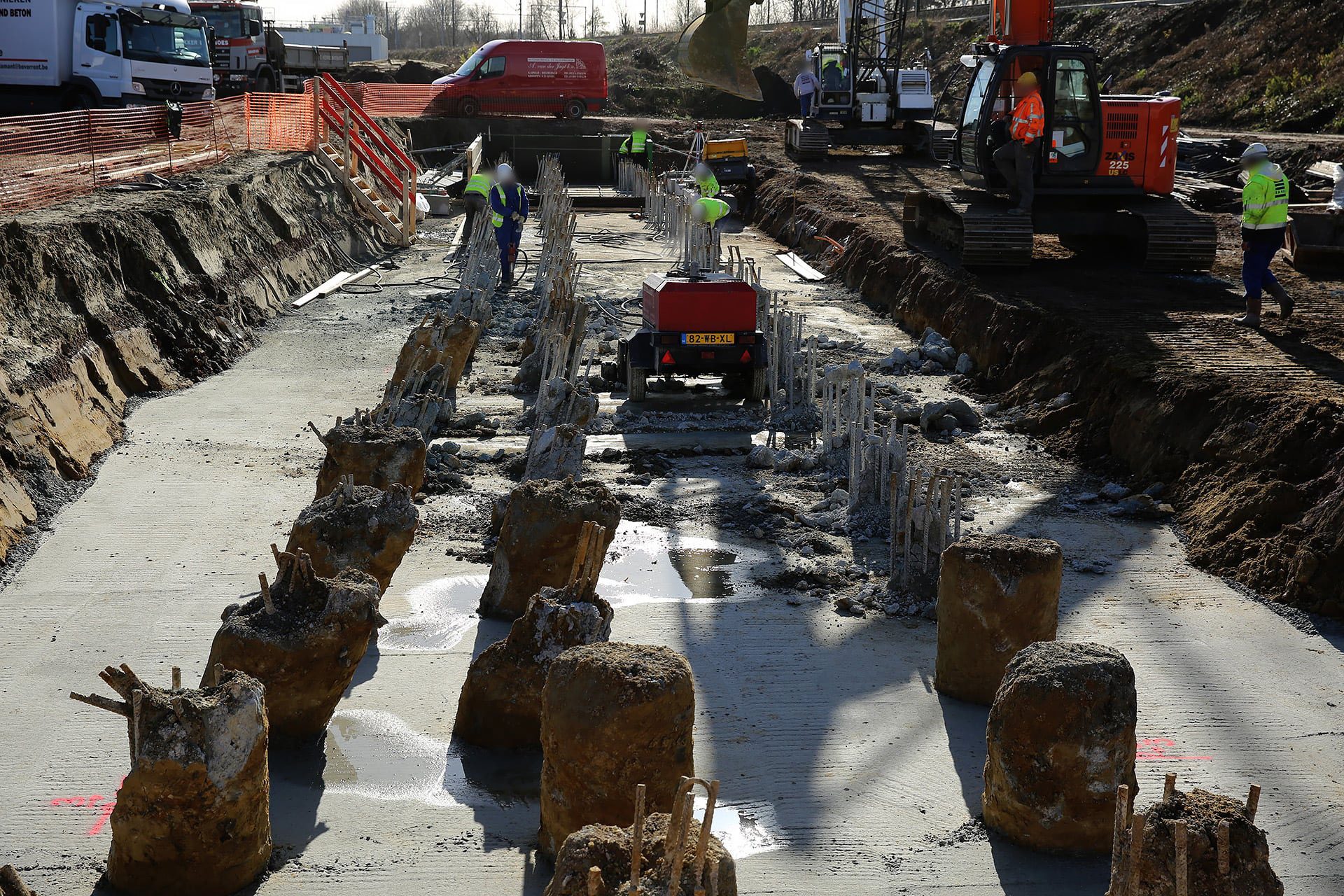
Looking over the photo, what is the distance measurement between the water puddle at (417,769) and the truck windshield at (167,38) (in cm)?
2262

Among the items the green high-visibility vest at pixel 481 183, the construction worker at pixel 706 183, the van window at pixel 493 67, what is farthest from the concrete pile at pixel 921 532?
the van window at pixel 493 67

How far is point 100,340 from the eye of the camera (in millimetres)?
12008

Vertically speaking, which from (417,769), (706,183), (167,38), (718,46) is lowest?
(417,769)

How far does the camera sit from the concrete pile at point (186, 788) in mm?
4594

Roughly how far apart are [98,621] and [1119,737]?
564 centimetres

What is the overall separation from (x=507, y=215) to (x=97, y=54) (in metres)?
11.2

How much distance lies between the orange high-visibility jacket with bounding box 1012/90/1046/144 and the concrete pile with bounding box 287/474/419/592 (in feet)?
34.0

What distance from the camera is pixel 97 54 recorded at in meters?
23.9

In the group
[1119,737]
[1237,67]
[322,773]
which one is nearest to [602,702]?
[322,773]

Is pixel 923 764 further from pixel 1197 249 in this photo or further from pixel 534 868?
pixel 1197 249

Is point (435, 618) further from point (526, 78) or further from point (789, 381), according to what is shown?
point (526, 78)

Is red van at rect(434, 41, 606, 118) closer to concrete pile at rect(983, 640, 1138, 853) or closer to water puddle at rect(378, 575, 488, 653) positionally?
water puddle at rect(378, 575, 488, 653)

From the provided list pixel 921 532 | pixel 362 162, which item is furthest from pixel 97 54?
pixel 921 532

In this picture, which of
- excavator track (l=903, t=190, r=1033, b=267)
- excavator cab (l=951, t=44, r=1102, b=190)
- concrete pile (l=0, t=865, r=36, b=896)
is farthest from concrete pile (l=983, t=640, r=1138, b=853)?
excavator cab (l=951, t=44, r=1102, b=190)
